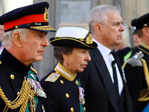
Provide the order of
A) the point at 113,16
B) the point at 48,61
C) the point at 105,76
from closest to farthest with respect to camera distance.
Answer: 1. the point at 105,76
2. the point at 113,16
3. the point at 48,61

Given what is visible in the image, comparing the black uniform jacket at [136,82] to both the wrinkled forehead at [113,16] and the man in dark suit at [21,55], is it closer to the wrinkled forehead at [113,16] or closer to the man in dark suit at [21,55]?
the wrinkled forehead at [113,16]

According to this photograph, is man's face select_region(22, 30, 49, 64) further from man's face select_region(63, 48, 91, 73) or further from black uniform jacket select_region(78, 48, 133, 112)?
black uniform jacket select_region(78, 48, 133, 112)

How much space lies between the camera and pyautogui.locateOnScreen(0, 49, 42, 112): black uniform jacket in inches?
154

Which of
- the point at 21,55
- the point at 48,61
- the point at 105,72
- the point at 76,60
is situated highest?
the point at 21,55

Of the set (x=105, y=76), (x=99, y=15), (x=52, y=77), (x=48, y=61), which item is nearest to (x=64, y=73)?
(x=52, y=77)

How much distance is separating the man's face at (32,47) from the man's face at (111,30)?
1.74 metres

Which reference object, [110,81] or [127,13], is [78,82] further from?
[127,13]

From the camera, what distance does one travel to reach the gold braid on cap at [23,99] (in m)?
3.85

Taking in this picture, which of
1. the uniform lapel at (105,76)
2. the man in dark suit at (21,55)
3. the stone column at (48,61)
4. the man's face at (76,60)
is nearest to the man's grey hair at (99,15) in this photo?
the uniform lapel at (105,76)

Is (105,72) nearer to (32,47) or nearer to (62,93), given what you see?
(62,93)

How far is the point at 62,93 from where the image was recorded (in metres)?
4.76

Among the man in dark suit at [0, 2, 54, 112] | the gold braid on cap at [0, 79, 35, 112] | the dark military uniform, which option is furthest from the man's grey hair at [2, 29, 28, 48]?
the dark military uniform

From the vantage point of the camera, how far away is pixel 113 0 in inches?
384

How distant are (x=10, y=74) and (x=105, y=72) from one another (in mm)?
1714
